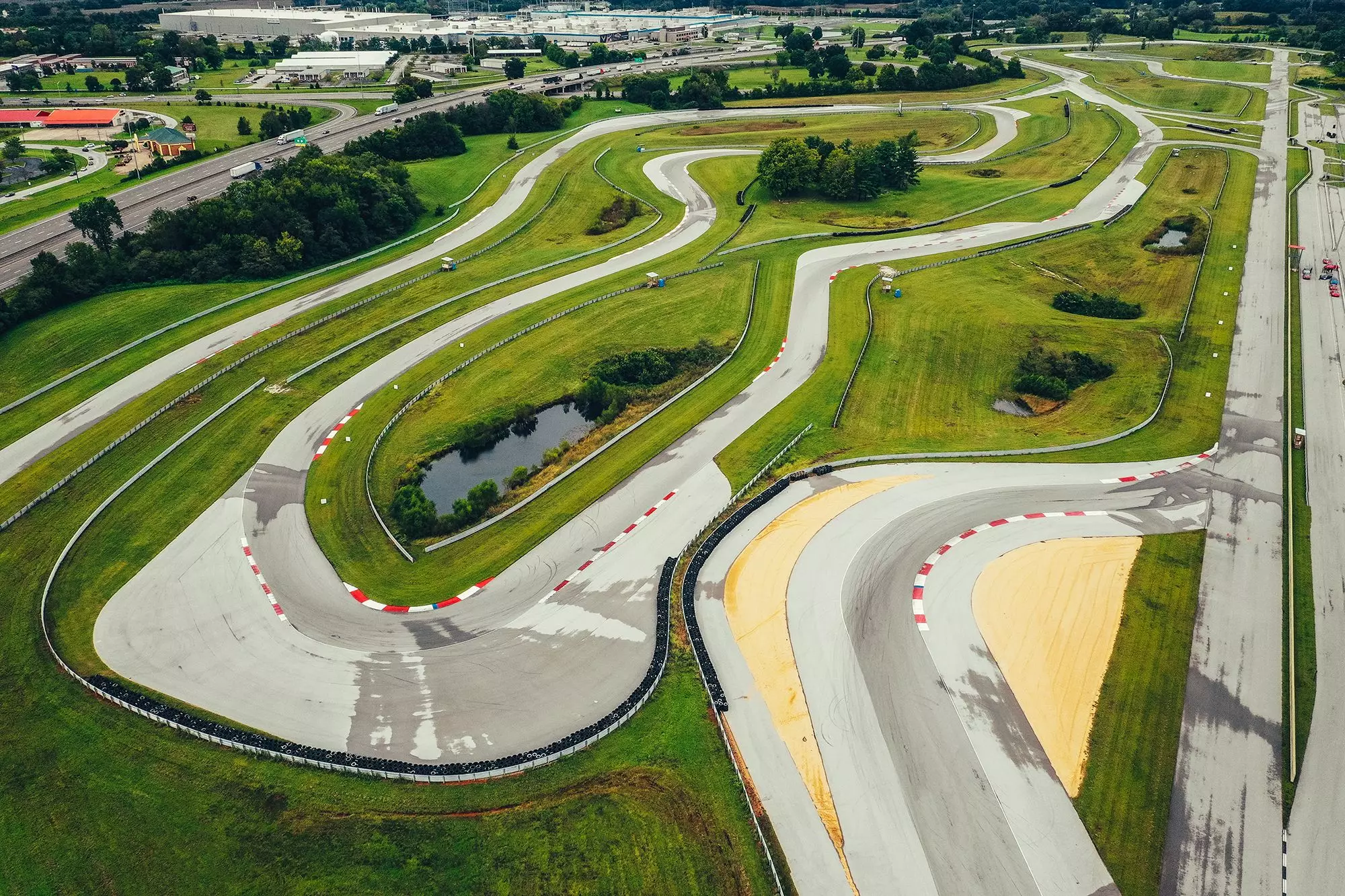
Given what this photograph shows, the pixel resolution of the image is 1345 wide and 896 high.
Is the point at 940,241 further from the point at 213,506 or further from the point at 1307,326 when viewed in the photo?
the point at 213,506

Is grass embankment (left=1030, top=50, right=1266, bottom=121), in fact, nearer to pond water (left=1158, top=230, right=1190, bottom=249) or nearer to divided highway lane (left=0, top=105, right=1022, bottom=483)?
divided highway lane (left=0, top=105, right=1022, bottom=483)

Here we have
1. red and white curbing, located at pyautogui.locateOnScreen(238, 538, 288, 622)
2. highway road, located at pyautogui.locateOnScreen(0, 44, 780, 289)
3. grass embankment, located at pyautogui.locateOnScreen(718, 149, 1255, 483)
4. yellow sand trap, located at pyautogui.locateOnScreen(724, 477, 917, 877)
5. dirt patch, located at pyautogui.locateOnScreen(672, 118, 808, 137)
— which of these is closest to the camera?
yellow sand trap, located at pyautogui.locateOnScreen(724, 477, 917, 877)

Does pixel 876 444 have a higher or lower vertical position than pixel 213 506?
lower

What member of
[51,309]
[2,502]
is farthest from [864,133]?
[2,502]

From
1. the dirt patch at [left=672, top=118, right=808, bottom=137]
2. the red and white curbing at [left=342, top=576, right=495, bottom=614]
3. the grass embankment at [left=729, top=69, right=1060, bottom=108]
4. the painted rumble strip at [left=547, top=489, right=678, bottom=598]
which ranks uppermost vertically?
the grass embankment at [left=729, top=69, right=1060, bottom=108]

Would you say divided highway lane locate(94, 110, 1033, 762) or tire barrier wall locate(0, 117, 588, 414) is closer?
divided highway lane locate(94, 110, 1033, 762)

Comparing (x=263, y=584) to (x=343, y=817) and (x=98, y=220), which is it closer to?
(x=343, y=817)

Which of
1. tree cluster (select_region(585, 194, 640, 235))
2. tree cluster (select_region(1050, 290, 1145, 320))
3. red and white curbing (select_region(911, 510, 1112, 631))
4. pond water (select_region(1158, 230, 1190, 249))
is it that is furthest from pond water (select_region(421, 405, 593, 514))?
pond water (select_region(1158, 230, 1190, 249))
